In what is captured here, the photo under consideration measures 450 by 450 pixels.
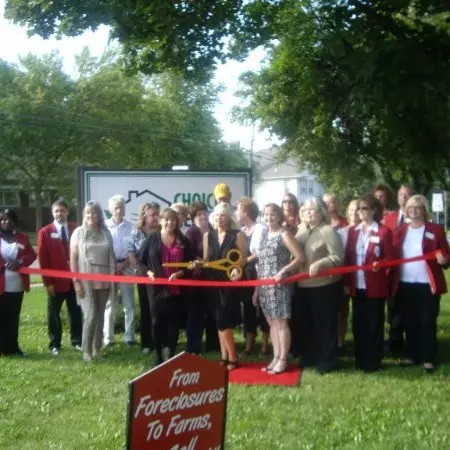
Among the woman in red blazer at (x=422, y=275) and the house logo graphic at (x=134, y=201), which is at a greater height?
the house logo graphic at (x=134, y=201)

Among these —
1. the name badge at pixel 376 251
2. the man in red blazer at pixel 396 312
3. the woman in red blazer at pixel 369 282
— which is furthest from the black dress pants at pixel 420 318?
the man in red blazer at pixel 396 312

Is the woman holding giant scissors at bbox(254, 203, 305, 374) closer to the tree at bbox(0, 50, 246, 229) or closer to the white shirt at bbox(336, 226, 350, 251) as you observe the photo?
the white shirt at bbox(336, 226, 350, 251)

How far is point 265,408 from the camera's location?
644cm

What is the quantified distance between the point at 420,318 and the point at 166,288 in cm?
271

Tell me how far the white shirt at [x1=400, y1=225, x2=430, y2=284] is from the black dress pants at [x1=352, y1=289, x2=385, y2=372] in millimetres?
389

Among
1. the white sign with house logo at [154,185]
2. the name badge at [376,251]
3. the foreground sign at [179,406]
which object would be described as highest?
the white sign with house logo at [154,185]

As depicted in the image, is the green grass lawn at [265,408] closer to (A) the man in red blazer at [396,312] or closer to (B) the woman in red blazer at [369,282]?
(B) the woman in red blazer at [369,282]

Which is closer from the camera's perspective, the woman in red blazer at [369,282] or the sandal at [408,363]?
the woman in red blazer at [369,282]

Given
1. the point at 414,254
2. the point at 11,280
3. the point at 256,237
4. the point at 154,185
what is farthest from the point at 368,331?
the point at 154,185

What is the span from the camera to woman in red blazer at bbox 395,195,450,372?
303 inches

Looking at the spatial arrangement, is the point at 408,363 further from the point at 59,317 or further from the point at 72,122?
the point at 72,122

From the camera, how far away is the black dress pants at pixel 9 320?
348 inches

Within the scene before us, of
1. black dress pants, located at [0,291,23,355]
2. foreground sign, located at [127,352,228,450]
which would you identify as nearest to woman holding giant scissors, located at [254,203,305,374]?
black dress pants, located at [0,291,23,355]

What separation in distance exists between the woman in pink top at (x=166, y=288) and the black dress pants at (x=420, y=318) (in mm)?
2370
